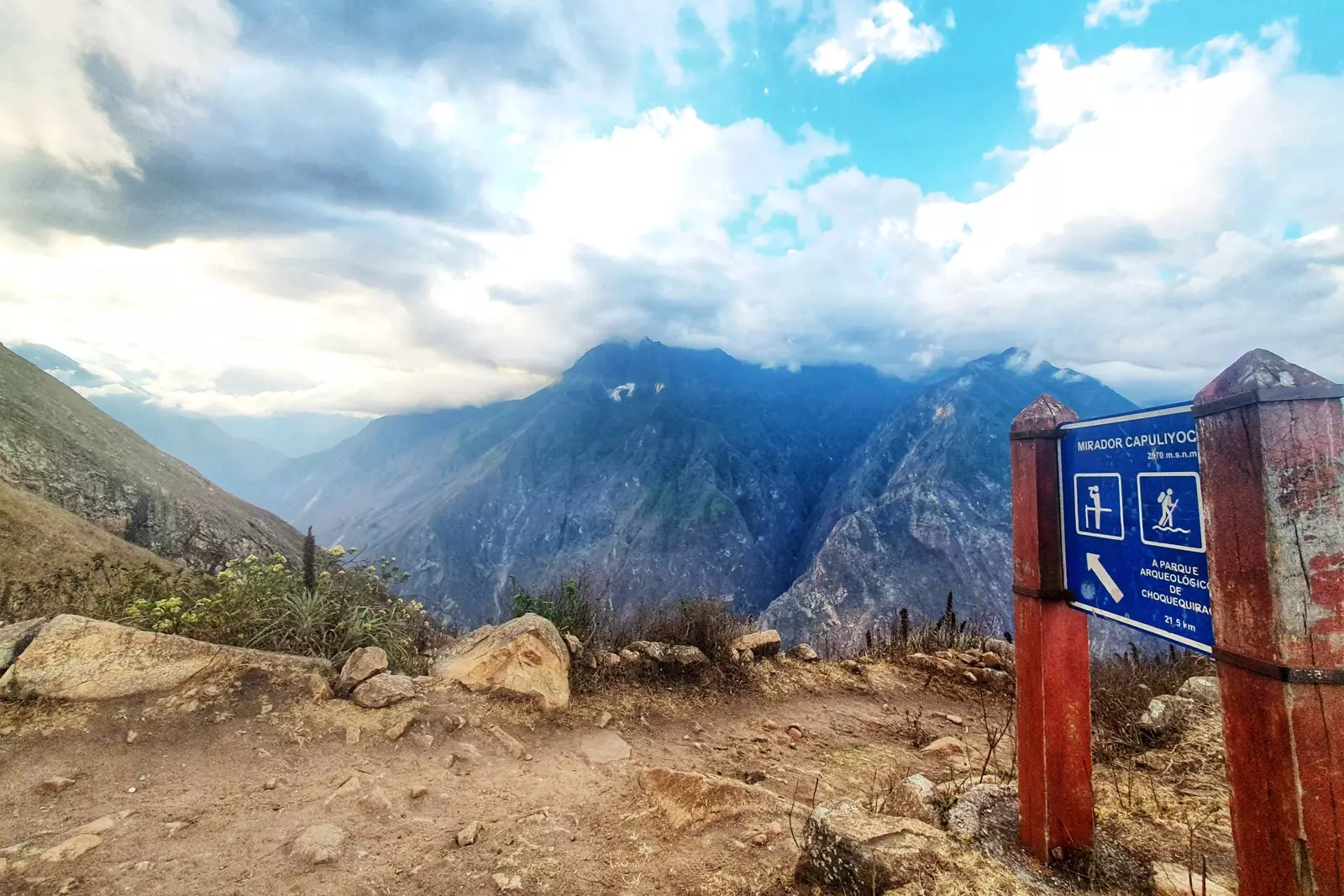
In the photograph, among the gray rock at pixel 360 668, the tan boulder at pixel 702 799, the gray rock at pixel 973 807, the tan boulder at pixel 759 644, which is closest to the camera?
the gray rock at pixel 973 807

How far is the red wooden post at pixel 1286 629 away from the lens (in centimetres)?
162

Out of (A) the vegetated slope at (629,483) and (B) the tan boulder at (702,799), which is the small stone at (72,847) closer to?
(B) the tan boulder at (702,799)

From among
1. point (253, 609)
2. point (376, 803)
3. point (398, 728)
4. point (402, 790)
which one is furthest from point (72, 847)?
point (253, 609)

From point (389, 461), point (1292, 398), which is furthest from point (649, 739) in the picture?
point (389, 461)

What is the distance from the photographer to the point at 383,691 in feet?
15.9

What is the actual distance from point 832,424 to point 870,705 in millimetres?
115401

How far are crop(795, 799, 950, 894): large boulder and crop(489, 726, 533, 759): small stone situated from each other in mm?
2621

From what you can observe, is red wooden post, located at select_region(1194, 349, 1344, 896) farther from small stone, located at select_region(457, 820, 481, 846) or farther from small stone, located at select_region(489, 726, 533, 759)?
small stone, located at select_region(489, 726, 533, 759)

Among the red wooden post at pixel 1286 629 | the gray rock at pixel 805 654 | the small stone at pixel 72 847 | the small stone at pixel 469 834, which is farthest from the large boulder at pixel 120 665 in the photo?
the red wooden post at pixel 1286 629

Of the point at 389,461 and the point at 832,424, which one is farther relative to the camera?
the point at 389,461

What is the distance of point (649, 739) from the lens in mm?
5180

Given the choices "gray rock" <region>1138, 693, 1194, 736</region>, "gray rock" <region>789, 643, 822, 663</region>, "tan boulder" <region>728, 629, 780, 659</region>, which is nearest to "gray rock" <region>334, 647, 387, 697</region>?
"tan boulder" <region>728, 629, 780, 659</region>

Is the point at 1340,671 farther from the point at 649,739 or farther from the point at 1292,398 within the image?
the point at 649,739

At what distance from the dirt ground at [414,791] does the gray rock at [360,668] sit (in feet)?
0.47
